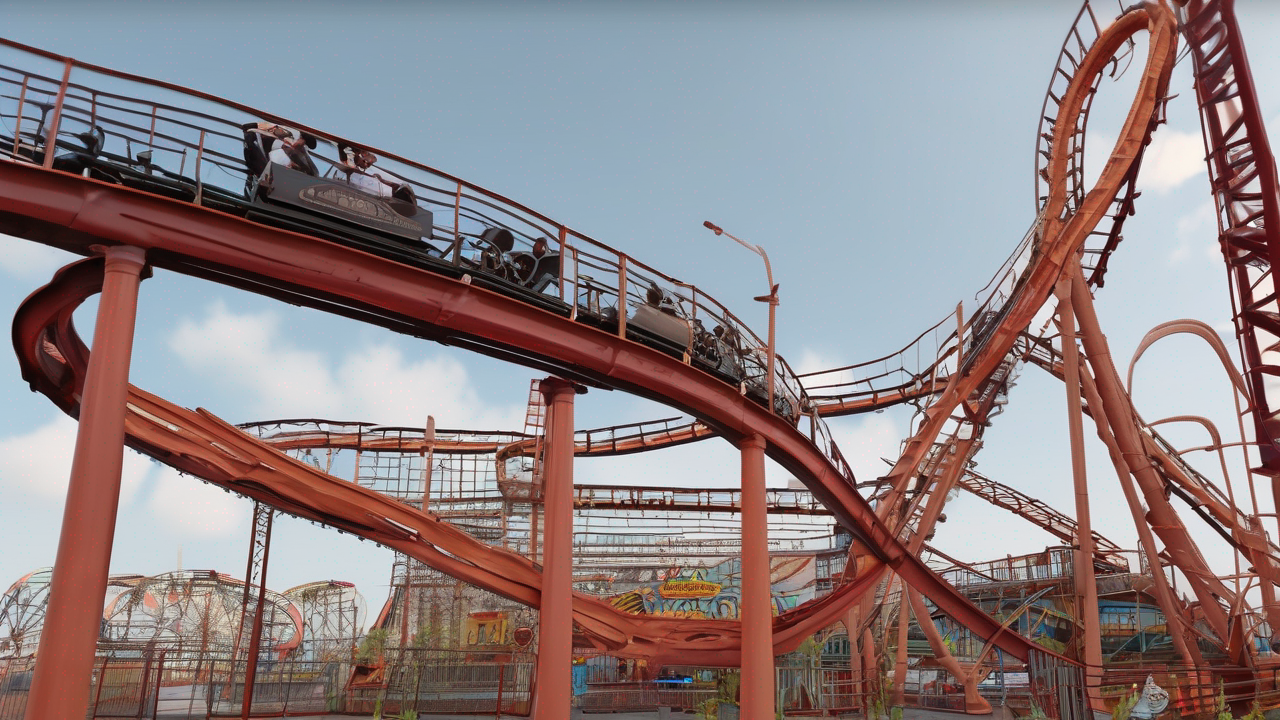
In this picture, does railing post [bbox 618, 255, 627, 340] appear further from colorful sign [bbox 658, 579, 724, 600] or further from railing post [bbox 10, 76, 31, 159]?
colorful sign [bbox 658, 579, 724, 600]

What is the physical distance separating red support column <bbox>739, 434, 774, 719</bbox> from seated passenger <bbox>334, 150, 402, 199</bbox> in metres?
6.60

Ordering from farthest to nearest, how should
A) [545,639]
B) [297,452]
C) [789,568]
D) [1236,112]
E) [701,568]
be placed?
[789,568] → [701,568] → [297,452] → [1236,112] → [545,639]

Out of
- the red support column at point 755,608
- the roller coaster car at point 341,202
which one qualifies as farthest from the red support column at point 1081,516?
the roller coaster car at point 341,202

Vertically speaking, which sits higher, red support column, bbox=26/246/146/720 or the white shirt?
the white shirt

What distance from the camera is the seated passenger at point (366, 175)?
950 centimetres

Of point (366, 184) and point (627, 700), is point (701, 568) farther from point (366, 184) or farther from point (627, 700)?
point (366, 184)

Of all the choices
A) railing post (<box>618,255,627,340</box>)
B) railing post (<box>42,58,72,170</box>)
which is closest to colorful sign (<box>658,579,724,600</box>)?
railing post (<box>618,255,627,340</box>)

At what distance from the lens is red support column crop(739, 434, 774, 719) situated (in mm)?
12141

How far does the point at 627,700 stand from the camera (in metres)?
24.6

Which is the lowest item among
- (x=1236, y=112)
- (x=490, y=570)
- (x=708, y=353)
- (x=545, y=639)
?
(x=545, y=639)

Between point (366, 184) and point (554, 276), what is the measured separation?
2.52 meters

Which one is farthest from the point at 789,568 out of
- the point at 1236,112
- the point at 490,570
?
the point at 490,570

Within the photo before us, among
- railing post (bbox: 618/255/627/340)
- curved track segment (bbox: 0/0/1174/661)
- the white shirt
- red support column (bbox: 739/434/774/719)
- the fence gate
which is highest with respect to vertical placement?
the white shirt

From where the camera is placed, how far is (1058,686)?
698 inches
